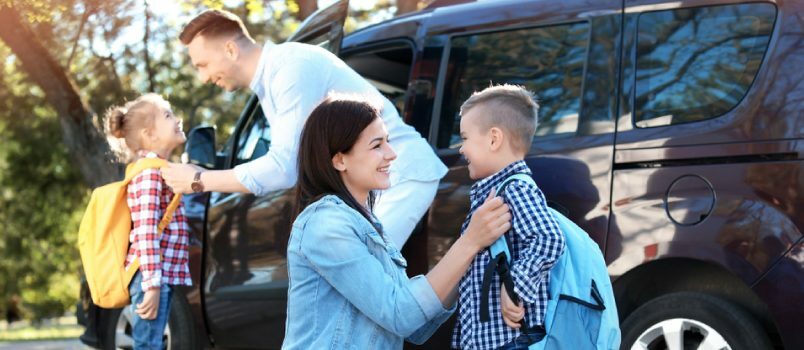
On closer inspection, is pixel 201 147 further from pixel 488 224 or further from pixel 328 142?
pixel 488 224

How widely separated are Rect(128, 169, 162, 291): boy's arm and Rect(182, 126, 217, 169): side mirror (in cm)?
86

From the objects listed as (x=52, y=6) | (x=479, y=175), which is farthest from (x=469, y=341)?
(x=52, y=6)

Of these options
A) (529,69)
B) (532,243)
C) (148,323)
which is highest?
(529,69)

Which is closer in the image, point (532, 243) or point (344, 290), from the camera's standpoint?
point (344, 290)

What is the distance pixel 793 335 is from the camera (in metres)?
3.82

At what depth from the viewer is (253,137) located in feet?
18.4

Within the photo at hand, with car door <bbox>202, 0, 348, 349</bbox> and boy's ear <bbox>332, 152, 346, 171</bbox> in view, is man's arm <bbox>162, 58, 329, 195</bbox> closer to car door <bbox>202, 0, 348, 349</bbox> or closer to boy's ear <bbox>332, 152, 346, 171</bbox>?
car door <bbox>202, 0, 348, 349</bbox>

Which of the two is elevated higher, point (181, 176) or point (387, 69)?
point (387, 69)

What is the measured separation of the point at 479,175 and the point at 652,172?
3.51ft

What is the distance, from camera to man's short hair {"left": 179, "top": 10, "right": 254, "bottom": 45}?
4.35 m

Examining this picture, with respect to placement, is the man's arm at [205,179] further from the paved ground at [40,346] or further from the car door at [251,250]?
the paved ground at [40,346]

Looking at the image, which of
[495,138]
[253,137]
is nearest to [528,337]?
[495,138]

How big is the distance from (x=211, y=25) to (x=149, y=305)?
48.4 inches

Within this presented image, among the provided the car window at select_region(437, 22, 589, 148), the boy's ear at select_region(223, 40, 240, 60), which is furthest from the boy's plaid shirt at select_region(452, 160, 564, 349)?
the boy's ear at select_region(223, 40, 240, 60)
